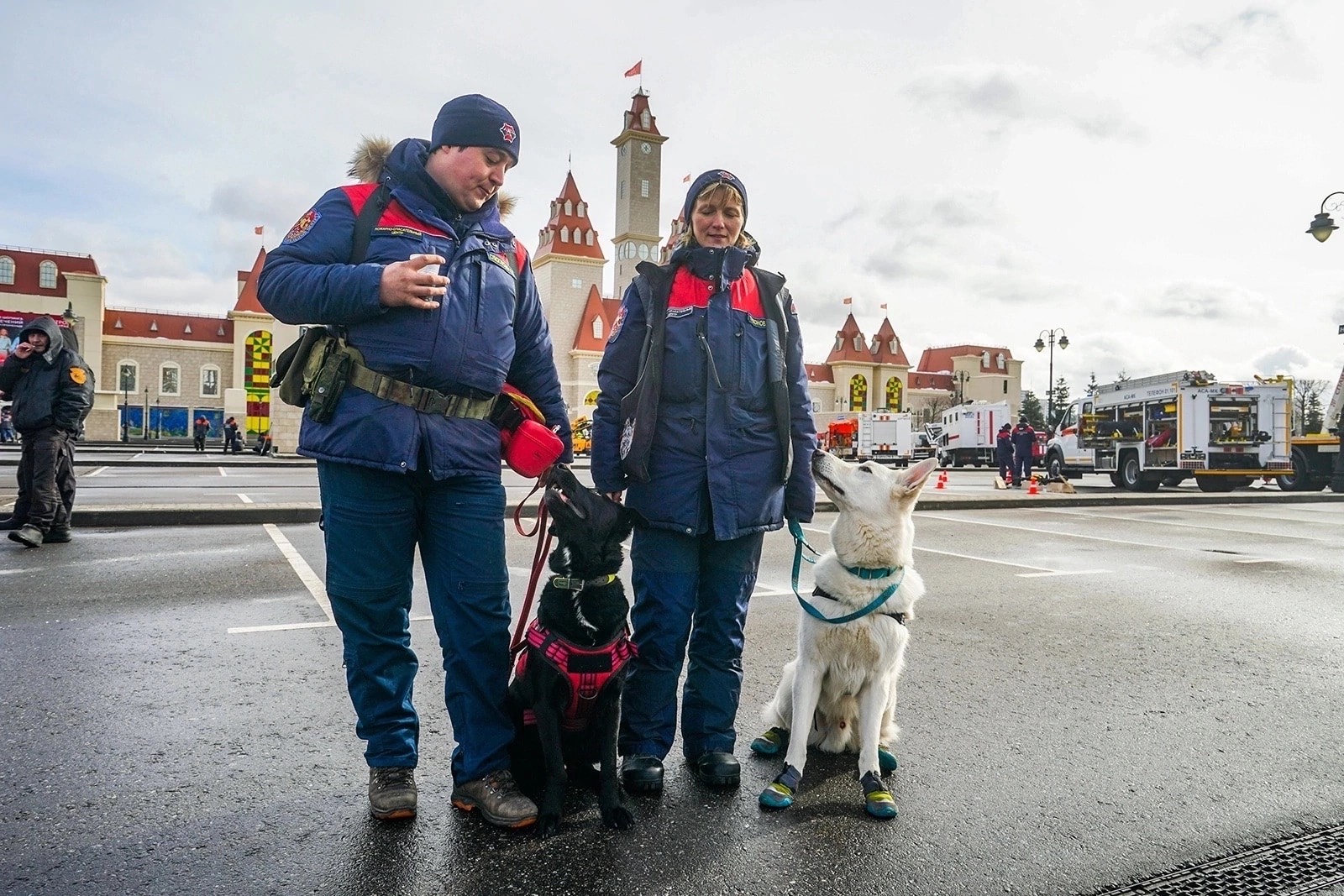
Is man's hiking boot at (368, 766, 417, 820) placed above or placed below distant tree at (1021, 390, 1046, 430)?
below

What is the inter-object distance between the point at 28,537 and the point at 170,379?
250 feet

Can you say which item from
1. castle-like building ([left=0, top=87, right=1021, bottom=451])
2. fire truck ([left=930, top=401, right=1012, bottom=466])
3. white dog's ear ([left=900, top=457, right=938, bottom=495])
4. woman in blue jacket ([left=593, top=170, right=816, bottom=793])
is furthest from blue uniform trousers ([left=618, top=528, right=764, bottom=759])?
castle-like building ([left=0, top=87, right=1021, bottom=451])

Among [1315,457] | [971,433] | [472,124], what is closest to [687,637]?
[472,124]

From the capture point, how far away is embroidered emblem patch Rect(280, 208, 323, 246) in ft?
9.43

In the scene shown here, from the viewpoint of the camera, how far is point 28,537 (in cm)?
821

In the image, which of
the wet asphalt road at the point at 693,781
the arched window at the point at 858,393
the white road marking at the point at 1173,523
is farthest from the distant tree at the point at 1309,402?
the wet asphalt road at the point at 693,781

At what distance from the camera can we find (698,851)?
8.89ft

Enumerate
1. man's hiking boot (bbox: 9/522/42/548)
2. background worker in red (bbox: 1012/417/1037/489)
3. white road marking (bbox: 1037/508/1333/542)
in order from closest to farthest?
man's hiking boot (bbox: 9/522/42/548) → white road marking (bbox: 1037/508/1333/542) → background worker in red (bbox: 1012/417/1037/489)

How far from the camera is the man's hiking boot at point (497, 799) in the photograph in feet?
9.25

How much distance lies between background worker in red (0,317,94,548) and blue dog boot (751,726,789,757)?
7582mm

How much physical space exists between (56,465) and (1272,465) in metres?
25.2

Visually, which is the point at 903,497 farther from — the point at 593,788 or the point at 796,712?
the point at 593,788

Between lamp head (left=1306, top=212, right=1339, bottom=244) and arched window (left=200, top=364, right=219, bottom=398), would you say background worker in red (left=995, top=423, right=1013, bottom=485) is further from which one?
arched window (left=200, top=364, right=219, bottom=398)

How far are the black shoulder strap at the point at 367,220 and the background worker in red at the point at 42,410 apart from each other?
22.5 ft
